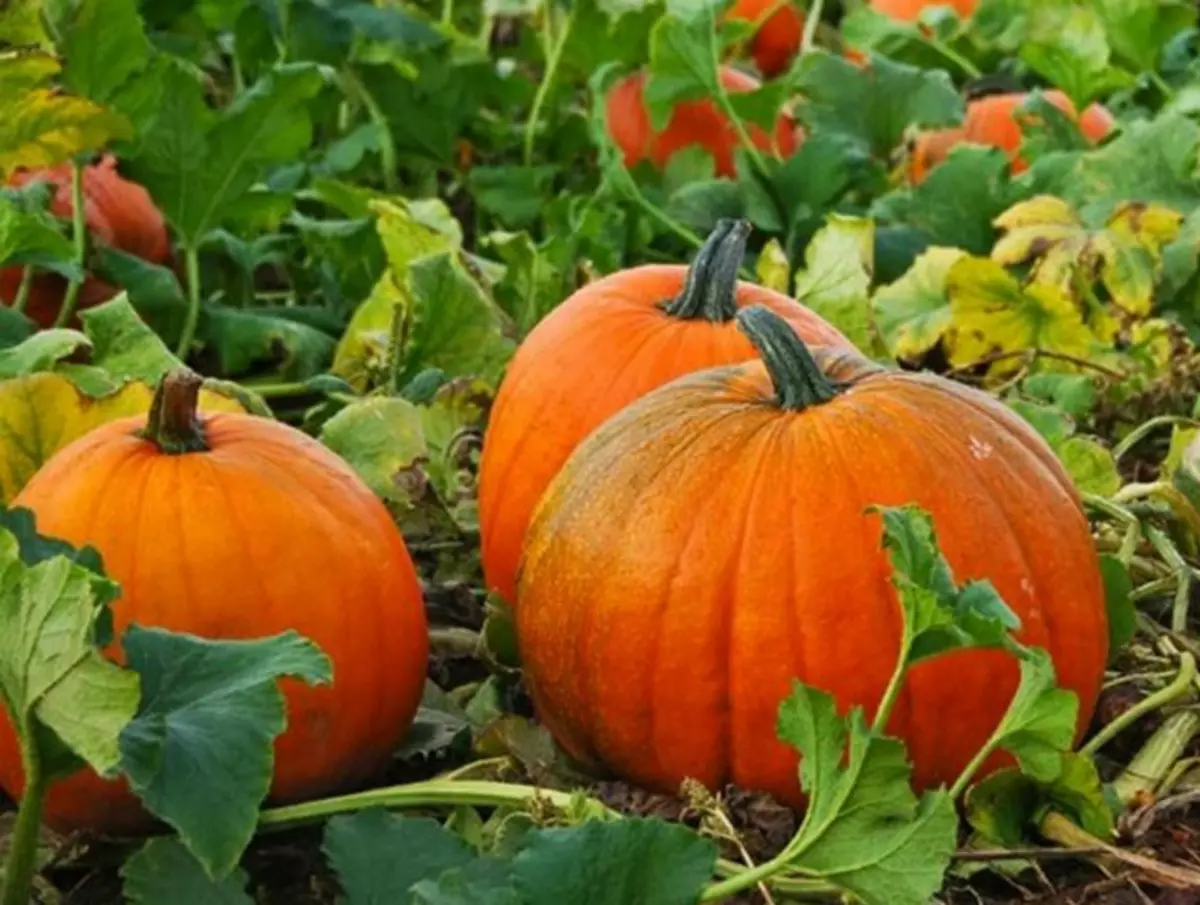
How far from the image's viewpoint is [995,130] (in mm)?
4699

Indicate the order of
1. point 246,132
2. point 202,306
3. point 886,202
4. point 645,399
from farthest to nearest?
1. point 886,202
2. point 202,306
3. point 246,132
4. point 645,399

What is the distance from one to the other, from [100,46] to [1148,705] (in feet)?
5.19

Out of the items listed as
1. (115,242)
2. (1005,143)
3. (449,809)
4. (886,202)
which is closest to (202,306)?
(115,242)

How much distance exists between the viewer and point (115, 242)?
3.63 metres

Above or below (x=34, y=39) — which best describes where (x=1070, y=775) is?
below

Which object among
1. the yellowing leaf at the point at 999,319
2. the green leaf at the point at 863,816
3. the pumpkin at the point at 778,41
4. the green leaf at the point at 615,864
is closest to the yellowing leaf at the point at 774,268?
the yellowing leaf at the point at 999,319

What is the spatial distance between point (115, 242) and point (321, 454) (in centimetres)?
138

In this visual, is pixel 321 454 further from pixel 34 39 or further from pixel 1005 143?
pixel 1005 143

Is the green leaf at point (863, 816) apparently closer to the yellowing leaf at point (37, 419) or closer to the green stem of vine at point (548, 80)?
the yellowing leaf at point (37, 419)

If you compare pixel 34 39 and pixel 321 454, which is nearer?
pixel 321 454

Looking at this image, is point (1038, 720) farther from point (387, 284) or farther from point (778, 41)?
point (778, 41)

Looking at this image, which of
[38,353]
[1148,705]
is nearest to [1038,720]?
[1148,705]

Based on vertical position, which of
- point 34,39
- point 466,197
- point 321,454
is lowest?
point 466,197

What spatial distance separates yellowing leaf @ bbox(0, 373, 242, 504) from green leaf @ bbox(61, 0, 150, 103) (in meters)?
0.73
